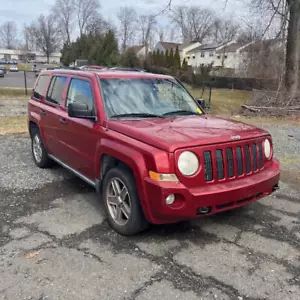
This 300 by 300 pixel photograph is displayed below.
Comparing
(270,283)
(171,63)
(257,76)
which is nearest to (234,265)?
(270,283)

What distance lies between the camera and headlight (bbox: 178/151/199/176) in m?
3.67

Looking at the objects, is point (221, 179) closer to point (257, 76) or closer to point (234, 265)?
point (234, 265)

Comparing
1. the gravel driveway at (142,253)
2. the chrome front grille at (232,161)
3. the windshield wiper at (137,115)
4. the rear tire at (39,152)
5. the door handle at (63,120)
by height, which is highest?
the windshield wiper at (137,115)

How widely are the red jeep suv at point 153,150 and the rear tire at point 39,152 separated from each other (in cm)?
99

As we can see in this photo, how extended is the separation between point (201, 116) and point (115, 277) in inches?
97.4

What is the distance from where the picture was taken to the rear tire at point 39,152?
6.68m

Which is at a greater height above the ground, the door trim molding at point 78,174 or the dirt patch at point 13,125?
the door trim molding at point 78,174

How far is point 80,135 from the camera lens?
16.4ft

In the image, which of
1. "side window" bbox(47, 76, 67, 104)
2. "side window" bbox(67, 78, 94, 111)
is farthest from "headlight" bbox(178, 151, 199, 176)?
"side window" bbox(47, 76, 67, 104)

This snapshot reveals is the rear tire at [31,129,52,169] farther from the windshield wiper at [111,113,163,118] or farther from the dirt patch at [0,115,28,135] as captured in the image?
the dirt patch at [0,115,28,135]

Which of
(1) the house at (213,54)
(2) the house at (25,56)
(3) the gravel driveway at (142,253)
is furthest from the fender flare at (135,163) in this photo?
(2) the house at (25,56)

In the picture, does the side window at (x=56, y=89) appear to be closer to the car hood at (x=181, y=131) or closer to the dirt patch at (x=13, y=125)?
the car hood at (x=181, y=131)

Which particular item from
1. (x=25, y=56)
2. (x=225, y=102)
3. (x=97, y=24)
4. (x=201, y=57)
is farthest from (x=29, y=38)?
(x=225, y=102)

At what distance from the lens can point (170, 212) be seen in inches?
146
